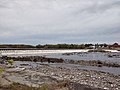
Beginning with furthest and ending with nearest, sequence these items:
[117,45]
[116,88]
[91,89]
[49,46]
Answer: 1. [117,45]
2. [49,46]
3. [116,88]
4. [91,89]

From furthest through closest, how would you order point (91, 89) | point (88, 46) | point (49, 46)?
1. point (88, 46)
2. point (49, 46)
3. point (91, 89)

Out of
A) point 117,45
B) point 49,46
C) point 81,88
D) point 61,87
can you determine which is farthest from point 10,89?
point 117,45

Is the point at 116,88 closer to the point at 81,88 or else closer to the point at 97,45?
the point at 81,88

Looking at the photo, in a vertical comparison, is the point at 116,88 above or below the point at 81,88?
below

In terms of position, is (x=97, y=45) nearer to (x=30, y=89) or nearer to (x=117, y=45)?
(x=117, y=45)

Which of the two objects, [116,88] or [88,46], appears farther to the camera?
[88,46]

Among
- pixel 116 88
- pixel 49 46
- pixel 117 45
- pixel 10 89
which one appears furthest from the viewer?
pixel 117 45

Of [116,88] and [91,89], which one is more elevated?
[91,89]

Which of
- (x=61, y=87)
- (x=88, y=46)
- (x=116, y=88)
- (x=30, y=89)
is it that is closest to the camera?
(x=30, y=89)

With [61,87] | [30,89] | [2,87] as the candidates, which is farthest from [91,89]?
[2,87]

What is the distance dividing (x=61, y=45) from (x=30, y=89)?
143405mm

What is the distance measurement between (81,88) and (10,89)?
4273 mm

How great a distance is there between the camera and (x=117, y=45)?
165m

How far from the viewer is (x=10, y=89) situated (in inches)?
513
